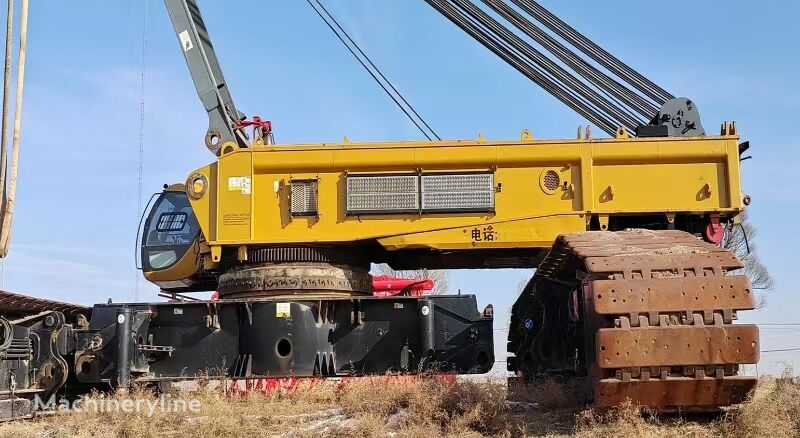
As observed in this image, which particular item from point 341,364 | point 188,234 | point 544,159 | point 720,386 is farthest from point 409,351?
point 720,386

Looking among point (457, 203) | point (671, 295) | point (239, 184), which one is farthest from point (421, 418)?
point (239, 184)

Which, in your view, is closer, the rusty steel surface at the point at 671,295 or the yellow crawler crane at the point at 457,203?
the rusty steel surface at the point at 671,295

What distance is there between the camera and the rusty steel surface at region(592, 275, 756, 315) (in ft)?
21.1

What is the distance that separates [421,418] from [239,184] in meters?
4.62

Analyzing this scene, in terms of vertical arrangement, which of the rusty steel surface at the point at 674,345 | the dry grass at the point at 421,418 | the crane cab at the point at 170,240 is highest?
the crane cab at the point at 170,240

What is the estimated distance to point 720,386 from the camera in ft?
21.0

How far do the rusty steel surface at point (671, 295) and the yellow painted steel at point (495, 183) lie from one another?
400 centimetres

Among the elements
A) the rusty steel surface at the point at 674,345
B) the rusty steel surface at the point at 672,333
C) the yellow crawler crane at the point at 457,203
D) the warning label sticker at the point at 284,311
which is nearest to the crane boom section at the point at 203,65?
the yellow crawler crane at the point at 457,203

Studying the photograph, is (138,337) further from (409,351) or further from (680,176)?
(680,176)

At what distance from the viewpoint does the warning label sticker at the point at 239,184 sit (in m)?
10.8

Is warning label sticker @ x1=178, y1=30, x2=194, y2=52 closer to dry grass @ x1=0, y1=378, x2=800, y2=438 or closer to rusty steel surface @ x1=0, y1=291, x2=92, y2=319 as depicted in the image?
rusty steel surface @ x1=0, y1=291, x2=92, y2=319

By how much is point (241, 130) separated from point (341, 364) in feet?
12.9

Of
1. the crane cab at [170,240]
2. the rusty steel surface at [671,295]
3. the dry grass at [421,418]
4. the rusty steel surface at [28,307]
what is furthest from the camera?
the crane cab at [170,240]

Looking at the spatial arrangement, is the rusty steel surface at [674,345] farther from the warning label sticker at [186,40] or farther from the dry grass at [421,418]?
the warning label sticker at [186,40]
